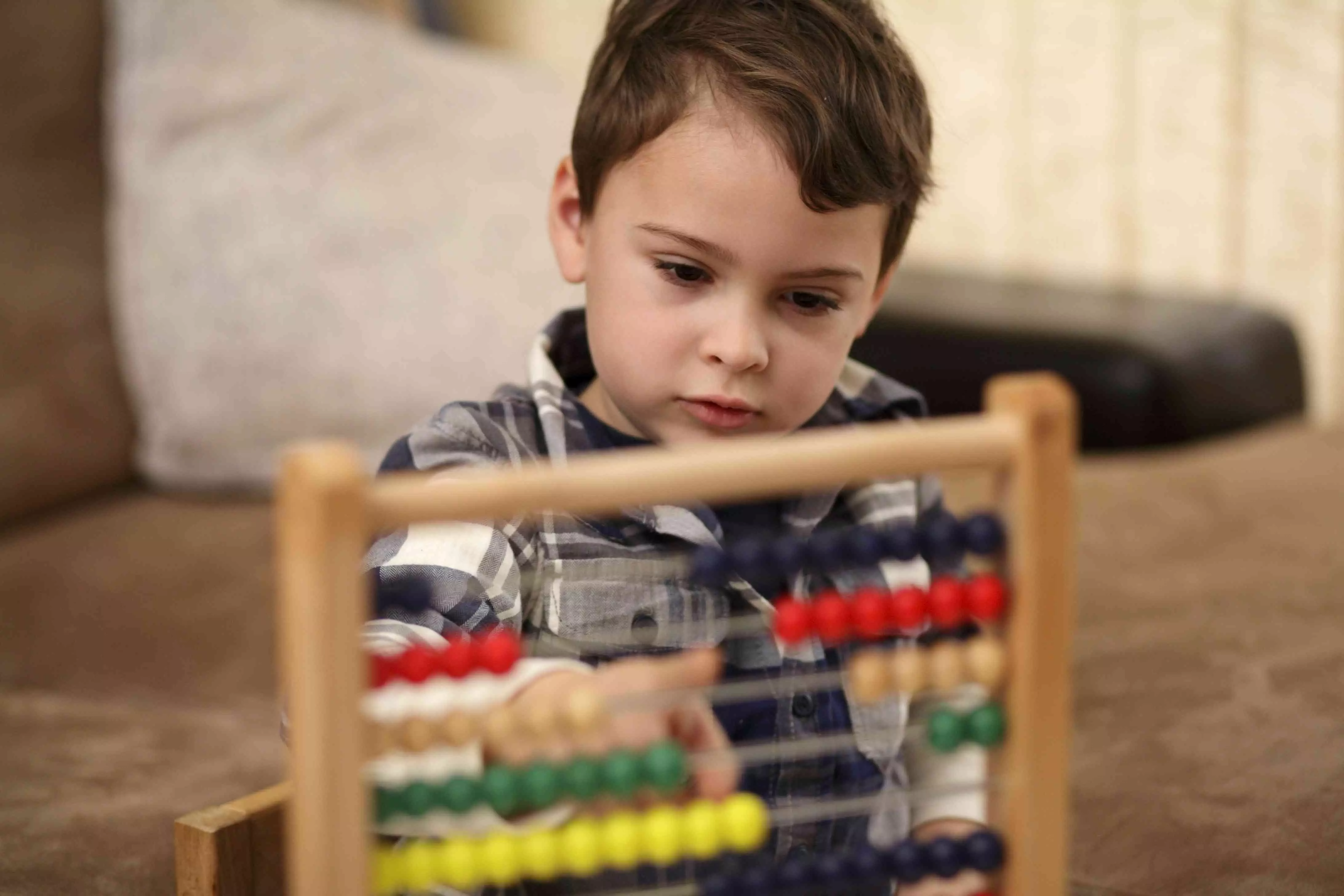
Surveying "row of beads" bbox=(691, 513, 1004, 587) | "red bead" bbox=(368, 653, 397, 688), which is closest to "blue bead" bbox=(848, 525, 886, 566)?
"row of beads" bbox=(691, 513, 1004, 587)

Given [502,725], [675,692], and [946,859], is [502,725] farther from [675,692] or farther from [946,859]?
[946,859]

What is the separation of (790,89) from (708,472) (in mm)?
A: 327

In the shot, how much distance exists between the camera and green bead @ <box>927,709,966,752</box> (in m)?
0.72

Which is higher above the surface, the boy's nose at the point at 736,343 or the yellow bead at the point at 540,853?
the boy's nose at the point at 736,343

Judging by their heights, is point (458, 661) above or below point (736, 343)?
below

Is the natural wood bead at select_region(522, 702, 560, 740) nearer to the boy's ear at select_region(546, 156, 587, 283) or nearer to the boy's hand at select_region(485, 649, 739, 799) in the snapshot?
the boy's hand at select_region(485, 649, 739, 799)

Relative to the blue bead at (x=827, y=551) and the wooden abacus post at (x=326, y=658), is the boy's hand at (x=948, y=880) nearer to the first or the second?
the blue bead at (x=827, y=551)

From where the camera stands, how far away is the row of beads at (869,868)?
70 centimetres

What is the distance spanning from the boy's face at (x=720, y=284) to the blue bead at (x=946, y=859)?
283 millimetres

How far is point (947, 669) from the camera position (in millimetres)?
711

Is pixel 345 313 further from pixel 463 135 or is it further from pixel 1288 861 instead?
pixel 1288 861

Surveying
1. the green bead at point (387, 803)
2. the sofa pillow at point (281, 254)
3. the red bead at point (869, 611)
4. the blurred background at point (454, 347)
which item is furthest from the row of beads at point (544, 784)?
the sofa pillow at point (281, 254)

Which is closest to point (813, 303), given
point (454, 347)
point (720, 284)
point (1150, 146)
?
point (720, 284)

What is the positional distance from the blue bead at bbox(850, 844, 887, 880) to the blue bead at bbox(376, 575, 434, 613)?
0.24 metres
